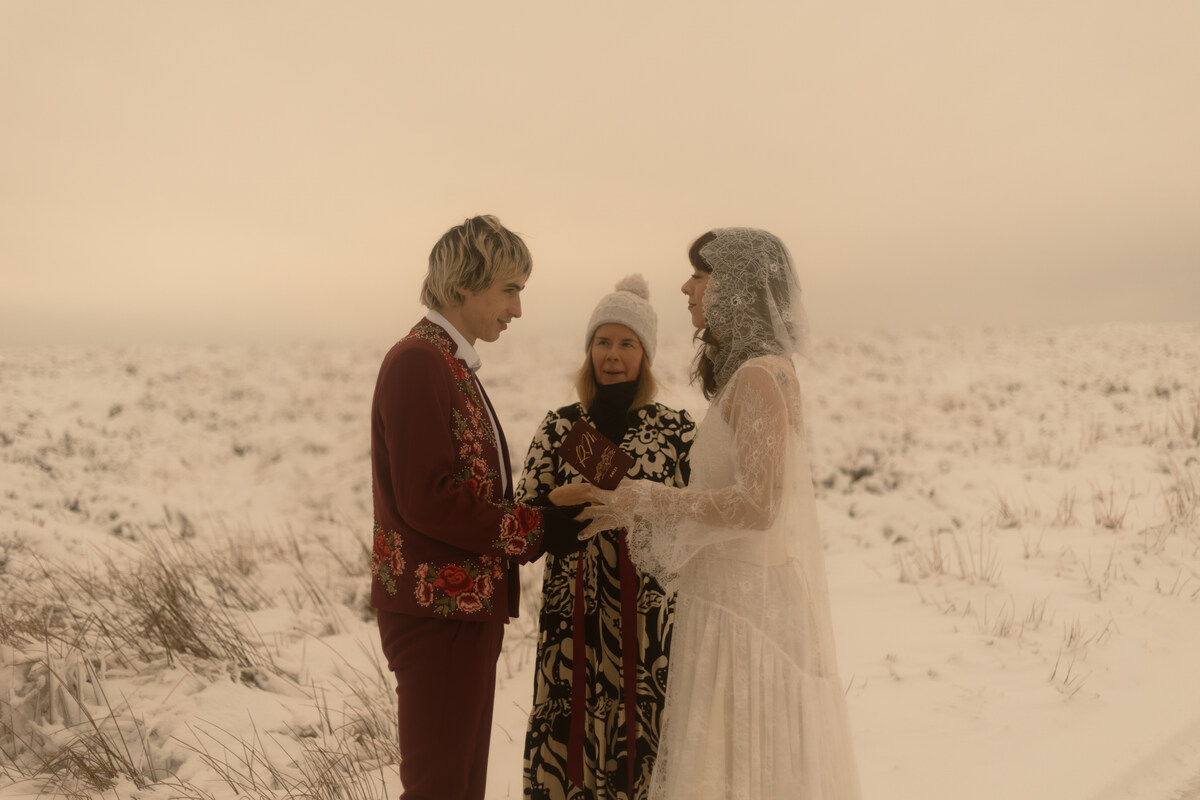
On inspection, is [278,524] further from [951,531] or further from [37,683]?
[951,531]

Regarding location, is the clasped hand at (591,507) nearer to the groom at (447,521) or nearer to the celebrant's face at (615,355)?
the groom at (447,521)

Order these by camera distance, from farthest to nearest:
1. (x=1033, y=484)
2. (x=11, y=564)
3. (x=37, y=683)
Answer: (x=1033, y=484)
(x=11, y=564)
(x=37, y=683)

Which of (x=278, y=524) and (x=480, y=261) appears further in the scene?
(x=278, y=524)

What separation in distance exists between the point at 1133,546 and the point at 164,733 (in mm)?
7552

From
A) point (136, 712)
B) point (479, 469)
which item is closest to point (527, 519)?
point (479, 469)

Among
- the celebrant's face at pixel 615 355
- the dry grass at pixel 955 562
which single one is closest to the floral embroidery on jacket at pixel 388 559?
the celebrant's face at pixel 615 355

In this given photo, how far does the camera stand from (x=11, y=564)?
6543 millimetres

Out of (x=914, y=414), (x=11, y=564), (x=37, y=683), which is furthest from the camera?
(x=914, y=414)

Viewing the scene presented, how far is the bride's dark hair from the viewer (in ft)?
8.32

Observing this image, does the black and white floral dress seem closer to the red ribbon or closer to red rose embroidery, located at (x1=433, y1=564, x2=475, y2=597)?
the red ribbon

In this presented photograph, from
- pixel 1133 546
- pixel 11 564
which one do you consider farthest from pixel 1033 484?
pixel 11 564

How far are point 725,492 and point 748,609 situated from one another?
1.26ft

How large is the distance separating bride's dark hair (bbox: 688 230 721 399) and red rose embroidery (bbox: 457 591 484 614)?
95 cm

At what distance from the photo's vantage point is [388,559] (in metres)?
2.33
